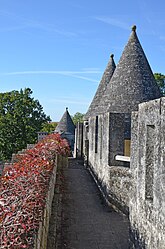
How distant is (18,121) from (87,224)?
95.3 ft

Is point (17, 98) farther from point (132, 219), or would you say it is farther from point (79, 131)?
point (132, 219)

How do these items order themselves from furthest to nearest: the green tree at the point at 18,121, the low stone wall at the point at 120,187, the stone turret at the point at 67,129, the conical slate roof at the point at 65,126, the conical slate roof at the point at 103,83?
the green tree at the point at 18,121 → the conical slate roof at the point at 65,126 → the stone turret at the point at 67,129 → the conical slate roof at the point at 103,83 → the low stone wall at the point at 120,187

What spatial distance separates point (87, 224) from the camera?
848 centimetres

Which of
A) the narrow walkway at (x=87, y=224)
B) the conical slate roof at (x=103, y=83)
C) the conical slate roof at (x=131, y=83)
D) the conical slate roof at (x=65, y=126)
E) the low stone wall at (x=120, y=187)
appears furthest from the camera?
the conical slate roof at (x=65, y=126)

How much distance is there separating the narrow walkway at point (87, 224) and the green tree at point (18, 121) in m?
24.2

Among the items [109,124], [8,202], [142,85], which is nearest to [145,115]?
[8,202]

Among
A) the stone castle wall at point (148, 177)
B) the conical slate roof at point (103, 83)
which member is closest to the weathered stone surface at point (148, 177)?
the stone castle wall at point (148, 177)

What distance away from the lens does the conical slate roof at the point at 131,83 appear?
12.7m

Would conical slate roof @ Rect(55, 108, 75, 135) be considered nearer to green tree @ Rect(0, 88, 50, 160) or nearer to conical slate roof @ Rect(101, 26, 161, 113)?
green tree @ Rect(0, 88, 50, 160)

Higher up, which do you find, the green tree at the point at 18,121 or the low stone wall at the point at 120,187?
the green tree at the point at 18,121

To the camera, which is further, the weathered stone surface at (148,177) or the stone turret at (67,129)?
the stone turret at (67,129)

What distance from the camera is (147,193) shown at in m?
5.61

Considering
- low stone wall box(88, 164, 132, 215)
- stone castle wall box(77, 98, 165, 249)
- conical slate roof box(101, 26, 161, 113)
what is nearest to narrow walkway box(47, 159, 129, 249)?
low stone wall box(88, 164, 132, 215)

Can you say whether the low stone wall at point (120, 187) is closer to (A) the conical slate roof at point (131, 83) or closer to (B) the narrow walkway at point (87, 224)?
(B) the narrow walkway at point (87, 224)
